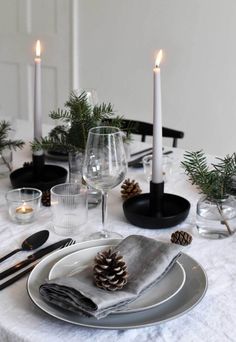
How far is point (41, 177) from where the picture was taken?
1276mm

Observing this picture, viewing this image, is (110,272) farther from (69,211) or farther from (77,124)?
(77,124)

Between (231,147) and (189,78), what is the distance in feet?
1.38

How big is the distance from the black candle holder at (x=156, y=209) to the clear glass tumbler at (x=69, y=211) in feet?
0.30

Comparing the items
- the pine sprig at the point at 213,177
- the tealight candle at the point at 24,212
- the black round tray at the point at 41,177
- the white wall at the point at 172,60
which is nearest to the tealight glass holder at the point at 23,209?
the tealight candle at the point at 24,212

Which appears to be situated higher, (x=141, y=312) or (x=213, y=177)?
(x=213, y=177)

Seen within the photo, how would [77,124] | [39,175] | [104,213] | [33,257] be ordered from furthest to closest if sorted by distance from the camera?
[39,175]
[77,124]
[104,213]
[33,257]

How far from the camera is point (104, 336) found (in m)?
0.71

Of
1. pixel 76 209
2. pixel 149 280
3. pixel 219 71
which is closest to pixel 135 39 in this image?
pixel 219 71

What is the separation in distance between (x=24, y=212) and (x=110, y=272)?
0.38m

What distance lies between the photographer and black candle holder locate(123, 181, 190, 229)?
3.41 feet

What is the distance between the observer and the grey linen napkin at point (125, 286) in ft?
2.32

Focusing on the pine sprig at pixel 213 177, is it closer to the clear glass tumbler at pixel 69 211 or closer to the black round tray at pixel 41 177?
the clear glass tumbler at pixel 69 211

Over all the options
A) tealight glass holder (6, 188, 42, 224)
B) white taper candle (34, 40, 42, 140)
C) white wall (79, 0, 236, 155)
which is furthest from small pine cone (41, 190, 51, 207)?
Result: white wall (79, 0, 236, 155)

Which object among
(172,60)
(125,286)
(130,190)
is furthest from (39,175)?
(172,60)
